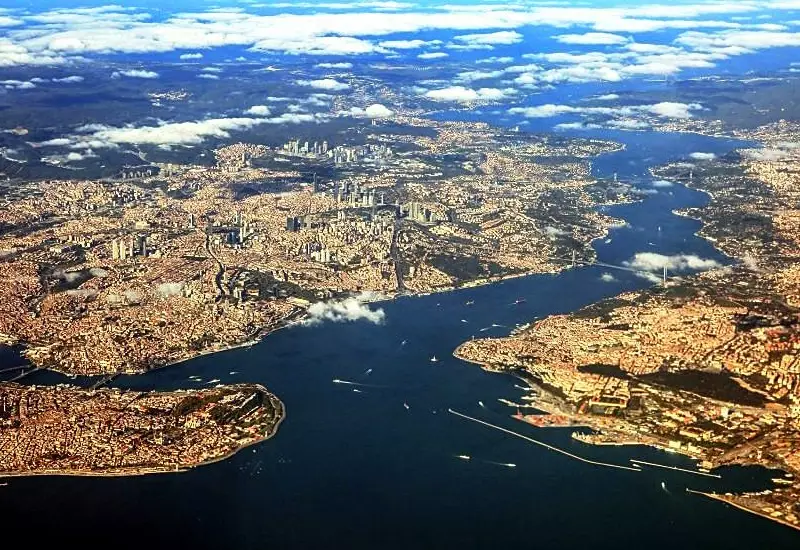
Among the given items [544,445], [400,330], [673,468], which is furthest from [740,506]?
[400,330]

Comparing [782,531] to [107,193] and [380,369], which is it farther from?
[107,193]

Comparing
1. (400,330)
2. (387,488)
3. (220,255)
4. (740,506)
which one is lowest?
(387,488)

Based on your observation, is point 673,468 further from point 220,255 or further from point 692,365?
point 220,255

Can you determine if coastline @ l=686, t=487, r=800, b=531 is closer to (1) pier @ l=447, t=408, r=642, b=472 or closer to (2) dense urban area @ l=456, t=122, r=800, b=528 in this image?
(2) dense urban area @ l=456, t=122, r=800, b=528

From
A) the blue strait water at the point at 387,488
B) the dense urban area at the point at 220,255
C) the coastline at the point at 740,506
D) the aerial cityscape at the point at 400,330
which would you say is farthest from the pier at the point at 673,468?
the dense urban area at the point at 220,255

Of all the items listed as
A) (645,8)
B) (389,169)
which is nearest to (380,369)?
(389,169)

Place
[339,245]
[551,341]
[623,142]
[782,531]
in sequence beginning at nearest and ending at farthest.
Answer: [782,531], [551,341], [339,245], [623,142]

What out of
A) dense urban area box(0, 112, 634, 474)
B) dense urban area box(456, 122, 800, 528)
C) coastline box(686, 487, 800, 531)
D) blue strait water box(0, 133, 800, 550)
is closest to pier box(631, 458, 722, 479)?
blue strait water box(0, 133, 800, 550)
